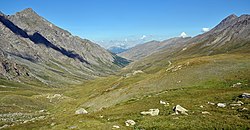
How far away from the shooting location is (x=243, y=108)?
124 ft

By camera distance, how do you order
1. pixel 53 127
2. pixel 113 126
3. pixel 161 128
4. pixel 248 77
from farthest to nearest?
pixel 248 77 → pixel 53 127 → pixel 113 126 → pixel 161 128

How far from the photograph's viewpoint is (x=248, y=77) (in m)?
62.3

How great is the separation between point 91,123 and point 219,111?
18.7m

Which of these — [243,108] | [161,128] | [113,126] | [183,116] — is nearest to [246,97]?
[243,108]

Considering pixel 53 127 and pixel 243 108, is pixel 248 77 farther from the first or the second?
pixel 53 127

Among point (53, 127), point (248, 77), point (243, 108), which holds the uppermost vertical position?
point (248, 77)

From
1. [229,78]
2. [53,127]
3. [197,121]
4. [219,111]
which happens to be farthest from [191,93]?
[53,127]

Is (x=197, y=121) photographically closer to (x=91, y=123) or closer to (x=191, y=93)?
(x=91, y=123)

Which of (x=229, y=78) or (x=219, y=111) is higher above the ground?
(x=229, y=78)

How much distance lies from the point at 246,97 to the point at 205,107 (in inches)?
293

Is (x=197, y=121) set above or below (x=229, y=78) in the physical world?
below

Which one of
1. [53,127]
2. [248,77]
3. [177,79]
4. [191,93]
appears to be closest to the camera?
[53,127]

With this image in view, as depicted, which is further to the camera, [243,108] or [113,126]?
[243,108]

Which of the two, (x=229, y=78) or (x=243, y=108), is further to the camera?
(x=229, y=78)
